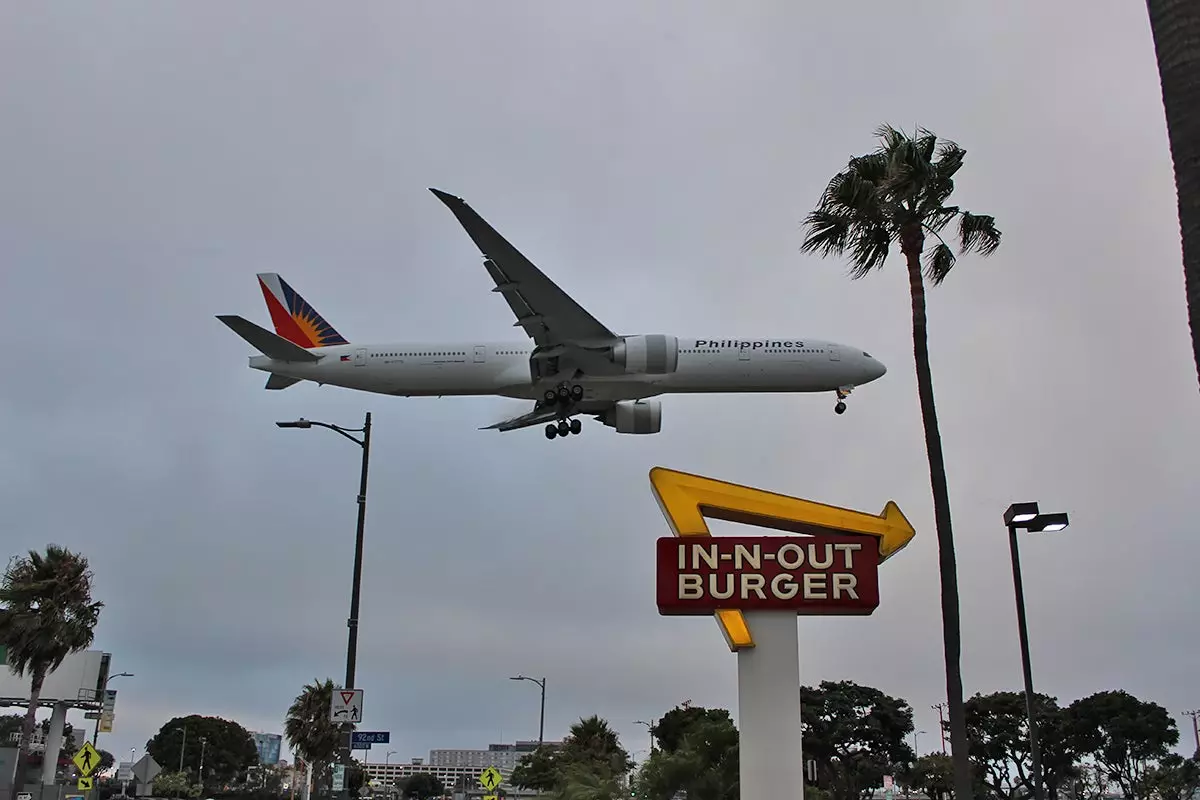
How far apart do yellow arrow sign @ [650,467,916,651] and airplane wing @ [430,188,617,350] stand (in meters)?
13.6

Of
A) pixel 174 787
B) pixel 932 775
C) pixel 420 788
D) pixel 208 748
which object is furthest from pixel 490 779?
pixel 420 788

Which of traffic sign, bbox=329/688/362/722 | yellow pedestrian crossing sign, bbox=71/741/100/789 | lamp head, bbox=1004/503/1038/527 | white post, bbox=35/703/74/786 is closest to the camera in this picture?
lamp head, bbox=1004/503/1038/527

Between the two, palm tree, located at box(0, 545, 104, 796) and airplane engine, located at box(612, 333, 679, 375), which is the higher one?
airplane engine, located at box(612, 333, 679, 375)

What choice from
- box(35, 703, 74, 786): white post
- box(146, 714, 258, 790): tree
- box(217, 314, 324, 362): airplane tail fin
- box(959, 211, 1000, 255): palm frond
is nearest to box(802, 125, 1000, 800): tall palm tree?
box(959, 211, 1000, 255): palm frond

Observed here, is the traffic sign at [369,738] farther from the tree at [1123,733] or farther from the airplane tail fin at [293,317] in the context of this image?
the tree at [1123,733]

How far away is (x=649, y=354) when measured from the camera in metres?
31.2

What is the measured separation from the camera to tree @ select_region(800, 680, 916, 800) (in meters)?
65.9

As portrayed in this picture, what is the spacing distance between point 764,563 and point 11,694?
62.6 meters

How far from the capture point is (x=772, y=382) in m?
34.2

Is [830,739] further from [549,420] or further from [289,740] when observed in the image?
[549,420]

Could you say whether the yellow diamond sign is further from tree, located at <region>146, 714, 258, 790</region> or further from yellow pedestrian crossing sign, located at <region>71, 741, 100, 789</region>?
tree, located at <region>146, 714, 258, 790</region>

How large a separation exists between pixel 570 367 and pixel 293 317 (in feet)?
40.8

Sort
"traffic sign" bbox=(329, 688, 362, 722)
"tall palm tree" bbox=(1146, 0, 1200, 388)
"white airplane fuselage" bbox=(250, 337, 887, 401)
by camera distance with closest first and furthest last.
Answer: "tall palm tree" bbox=(1146, 0, 1200, 388)
"traffic sign" bbox=(329, 688, 362, 722)
"white airplane fuselage" bbox=(250, 337, 887, 401)

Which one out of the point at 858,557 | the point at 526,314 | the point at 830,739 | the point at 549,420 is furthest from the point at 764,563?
the point at 830,739
